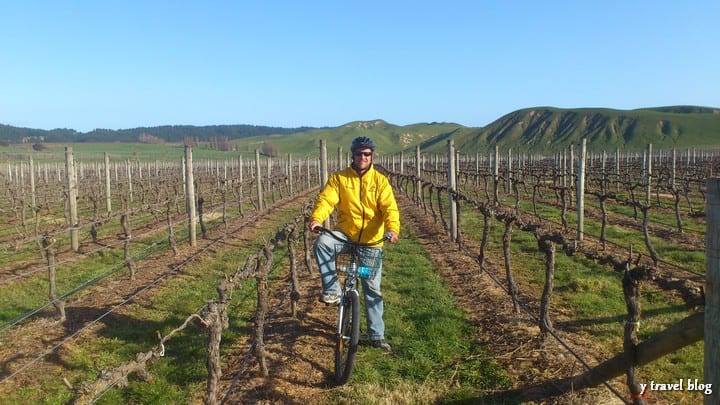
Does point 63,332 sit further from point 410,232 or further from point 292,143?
point 292,143

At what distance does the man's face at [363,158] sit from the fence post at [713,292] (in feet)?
10.1

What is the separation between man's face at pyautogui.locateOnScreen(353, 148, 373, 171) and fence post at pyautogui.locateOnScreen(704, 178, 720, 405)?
10.1ft

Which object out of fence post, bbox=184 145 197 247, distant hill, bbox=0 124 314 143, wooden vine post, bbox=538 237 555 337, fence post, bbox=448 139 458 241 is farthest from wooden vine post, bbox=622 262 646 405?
distant hill, bbox=0 124 314 143

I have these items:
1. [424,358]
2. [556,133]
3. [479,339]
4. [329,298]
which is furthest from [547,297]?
[556,133]

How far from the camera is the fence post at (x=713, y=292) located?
2383 millimetres

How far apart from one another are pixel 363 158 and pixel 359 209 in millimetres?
484

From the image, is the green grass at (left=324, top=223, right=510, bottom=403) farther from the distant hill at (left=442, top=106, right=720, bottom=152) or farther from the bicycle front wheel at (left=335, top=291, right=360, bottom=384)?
the distant hill at (left=442, top=106, right=720, bottom=152)

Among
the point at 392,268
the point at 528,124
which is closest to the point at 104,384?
the point at 392,268

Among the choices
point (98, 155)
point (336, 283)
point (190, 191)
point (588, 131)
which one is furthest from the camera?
point (588, 131)

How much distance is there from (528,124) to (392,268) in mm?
150181

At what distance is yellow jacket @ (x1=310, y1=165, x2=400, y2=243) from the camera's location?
5148 mm

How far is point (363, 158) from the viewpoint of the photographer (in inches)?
202

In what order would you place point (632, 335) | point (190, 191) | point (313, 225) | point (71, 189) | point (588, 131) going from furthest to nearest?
1. point (588, 131)
2. point (190, 191)
3. point (71, 189)
4. point (313, 225)
5. point (632, 335)

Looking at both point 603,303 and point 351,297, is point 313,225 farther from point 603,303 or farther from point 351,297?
point 603,303
